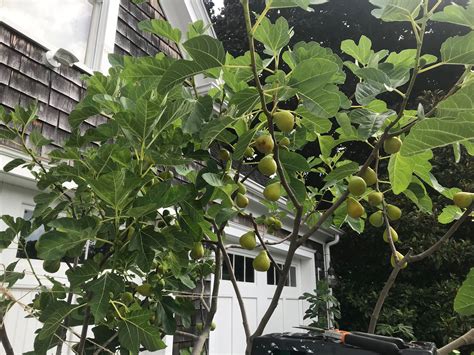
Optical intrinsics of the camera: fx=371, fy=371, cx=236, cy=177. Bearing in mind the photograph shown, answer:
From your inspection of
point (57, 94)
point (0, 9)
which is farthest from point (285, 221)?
point (0, 9)

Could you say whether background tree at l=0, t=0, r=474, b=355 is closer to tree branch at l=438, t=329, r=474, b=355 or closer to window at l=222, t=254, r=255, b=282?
tree branch at l=438, t=329, r=474, b=355

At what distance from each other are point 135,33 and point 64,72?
1.07 meters

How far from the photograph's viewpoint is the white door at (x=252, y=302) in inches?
159

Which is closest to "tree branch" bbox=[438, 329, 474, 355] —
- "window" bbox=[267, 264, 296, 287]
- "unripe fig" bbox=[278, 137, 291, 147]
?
"unripe fig" bbox=[278, 137, 291, 147]

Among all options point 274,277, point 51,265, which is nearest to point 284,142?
point 51,265

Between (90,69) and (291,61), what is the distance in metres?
2.62

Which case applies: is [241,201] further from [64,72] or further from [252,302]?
[252,302]

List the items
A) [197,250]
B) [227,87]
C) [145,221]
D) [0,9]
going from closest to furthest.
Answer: [145,221] → [227,87] → [197,250] → [0,9]

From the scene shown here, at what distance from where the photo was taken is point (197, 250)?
138cm

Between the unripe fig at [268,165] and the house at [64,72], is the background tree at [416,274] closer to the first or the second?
the house at [64,72]

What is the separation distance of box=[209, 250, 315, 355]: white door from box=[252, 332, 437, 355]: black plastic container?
2.79 metres

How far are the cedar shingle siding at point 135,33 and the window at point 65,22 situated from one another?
0.21m

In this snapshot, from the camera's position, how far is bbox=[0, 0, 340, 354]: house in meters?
2.40

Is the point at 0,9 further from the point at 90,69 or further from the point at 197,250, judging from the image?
the point at 197,250
